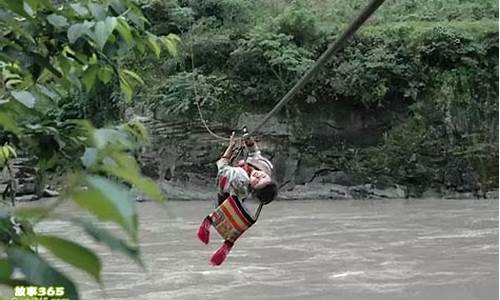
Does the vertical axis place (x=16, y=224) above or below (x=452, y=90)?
above

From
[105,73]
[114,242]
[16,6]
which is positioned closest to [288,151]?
[105,73]

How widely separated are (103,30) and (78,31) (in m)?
0.08

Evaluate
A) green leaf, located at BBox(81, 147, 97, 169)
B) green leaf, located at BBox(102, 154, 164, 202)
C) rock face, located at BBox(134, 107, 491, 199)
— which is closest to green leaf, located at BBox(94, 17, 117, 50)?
green leaf, located at BBox(81, 147, 97, 169)

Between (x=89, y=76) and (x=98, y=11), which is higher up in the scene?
(x=98, y=11)

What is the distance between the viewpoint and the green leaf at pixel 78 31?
2.93ft

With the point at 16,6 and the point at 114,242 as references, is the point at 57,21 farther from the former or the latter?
the point at 114,242

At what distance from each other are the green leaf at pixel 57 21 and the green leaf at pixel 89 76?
0.34 feet

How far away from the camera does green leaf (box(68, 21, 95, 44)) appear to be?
2.93ft

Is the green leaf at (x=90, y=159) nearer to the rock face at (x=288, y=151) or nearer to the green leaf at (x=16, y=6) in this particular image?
the green leaf at (x=16, y=6)

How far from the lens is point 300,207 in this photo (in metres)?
9.68

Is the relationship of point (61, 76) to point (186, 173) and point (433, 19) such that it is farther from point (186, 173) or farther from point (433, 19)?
point (433, 19)

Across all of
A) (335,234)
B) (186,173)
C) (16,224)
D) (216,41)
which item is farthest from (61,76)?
(216,41)

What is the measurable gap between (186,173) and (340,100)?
2.52 m

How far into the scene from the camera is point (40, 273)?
0.38 metres
